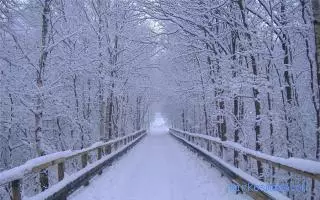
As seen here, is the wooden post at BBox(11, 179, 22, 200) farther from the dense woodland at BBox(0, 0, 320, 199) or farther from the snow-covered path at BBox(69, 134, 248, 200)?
the dense woodland at BBox(0, 0, 320, 199)

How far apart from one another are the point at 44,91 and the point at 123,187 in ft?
17.7

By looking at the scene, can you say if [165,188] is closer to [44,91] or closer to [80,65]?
[44,91]

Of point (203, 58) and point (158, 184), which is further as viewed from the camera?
point (203, 58)

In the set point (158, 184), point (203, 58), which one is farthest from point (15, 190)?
point (203, 58)

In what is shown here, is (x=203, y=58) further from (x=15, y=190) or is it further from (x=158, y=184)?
(x=15, y=190)

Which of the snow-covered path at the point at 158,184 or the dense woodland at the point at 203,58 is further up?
the dense woodland at the point at 203,58

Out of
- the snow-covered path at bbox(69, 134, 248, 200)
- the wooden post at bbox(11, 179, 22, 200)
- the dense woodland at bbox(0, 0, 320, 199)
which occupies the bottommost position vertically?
the snow-covered path at bbox(69, 134, 248, 200)

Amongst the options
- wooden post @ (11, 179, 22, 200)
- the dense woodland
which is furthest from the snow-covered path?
wooden post @ (11, 179, 22, 200)

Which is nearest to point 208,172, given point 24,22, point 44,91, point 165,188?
point 165,188

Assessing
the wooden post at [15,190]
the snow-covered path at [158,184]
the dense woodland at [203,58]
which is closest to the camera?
the wooden post at [15,190]

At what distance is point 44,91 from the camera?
48.3ft

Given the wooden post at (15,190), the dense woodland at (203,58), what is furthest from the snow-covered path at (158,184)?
the wooden post at (15,190)

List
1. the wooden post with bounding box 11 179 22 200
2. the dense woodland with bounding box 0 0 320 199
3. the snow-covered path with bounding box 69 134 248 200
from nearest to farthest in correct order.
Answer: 1. the wooden post with bounding box 11 179 22 200
2. the snow-covered path with bounding box 69 134 248 200
3. the dense woodland with bounding box 0 0 320 199

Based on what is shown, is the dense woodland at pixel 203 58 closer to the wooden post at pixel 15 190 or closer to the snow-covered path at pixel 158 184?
the snow-covered path at pixel 158 184
